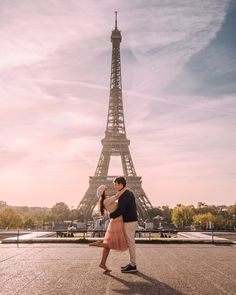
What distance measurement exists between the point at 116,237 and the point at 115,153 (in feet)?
267

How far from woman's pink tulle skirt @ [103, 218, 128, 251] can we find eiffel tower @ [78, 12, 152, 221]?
74925 mm

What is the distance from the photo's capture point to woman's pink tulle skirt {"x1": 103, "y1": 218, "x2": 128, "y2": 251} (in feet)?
32.5

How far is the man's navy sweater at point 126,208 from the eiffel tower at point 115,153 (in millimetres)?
74971

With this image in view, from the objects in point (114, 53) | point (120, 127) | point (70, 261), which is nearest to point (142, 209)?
point (120, 127)

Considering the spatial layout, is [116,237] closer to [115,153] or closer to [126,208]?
[126,208]

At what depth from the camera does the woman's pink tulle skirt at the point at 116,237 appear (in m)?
9.91

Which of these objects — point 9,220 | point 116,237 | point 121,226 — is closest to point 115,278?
point 116,237

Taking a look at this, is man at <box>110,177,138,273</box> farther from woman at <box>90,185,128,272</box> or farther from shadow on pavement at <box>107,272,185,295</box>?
shadow on pavement at <box>107,272,185,295</box>

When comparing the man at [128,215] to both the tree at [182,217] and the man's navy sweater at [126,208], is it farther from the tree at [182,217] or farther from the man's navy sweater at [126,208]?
the tree at [182,217]

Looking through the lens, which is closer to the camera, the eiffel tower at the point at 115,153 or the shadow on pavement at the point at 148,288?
the shadow on pavement at the point at 148,288

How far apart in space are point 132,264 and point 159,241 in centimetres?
1251

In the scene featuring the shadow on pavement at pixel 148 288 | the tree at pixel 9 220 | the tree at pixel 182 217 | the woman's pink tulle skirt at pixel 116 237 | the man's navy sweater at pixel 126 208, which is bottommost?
the shadow on pavement at pixel 148 288

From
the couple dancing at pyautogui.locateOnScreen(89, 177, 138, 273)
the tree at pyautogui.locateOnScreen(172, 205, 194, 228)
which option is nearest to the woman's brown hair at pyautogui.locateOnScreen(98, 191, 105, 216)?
the couple dancing at pyautogui.locateOnScreen(89, 177, 138, 273)

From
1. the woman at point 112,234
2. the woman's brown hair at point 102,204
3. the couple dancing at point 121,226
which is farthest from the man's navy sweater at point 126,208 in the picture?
the woman's brown hair at point 102,204
